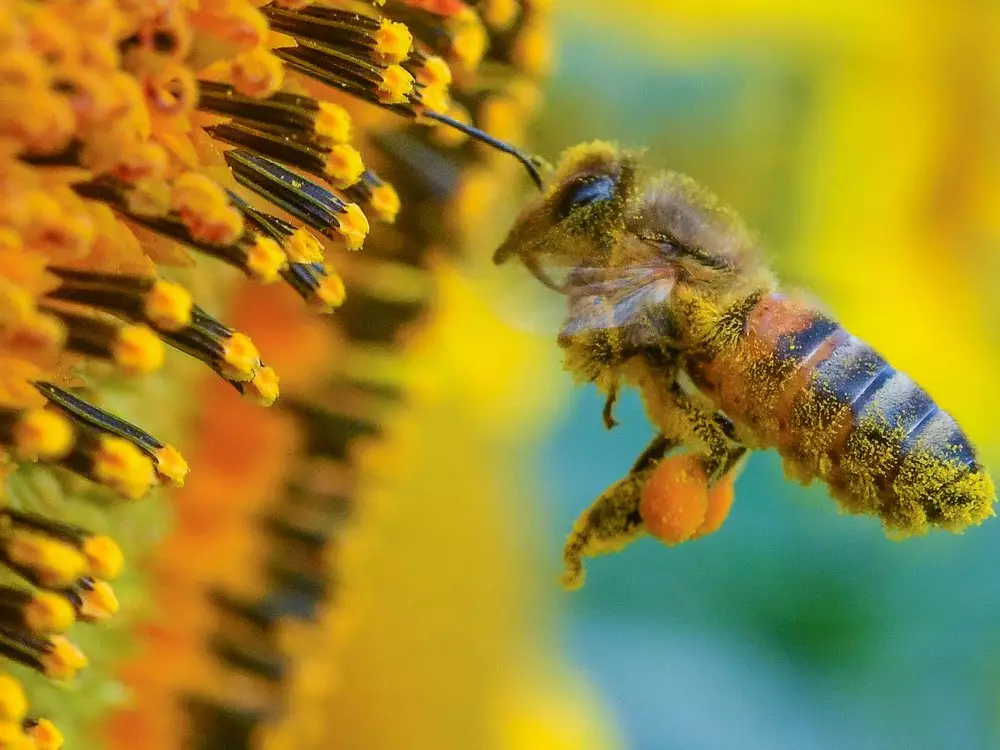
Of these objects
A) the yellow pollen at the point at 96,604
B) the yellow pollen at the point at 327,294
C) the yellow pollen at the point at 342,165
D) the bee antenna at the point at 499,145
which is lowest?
the yellow pollen at the point at 96,604

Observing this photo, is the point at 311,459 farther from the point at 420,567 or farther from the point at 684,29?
the point at 684,29

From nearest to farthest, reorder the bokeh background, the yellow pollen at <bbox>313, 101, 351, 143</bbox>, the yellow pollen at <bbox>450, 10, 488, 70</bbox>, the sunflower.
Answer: the sunflower, the yellow pollen at <bbox>313, 101, 351, 143</bbox>, the yellow pollen at <bbox>450, 10, 488, 70</bbox>, the bokeh background

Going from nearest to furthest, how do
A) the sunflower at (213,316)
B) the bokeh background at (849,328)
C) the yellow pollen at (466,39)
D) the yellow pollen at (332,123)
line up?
1. the sunflower at (213,316)
2. the yellow pollen at (332,123)
3. the yellow pollen at (466,39)
4. the bokeh background at (849,328)


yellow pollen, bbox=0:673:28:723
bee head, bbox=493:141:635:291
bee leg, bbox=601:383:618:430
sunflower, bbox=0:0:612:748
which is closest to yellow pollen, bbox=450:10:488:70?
sunflower, bbox=0:0:612:748

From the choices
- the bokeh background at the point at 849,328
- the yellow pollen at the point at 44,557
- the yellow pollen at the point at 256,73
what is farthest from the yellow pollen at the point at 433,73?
the bokeh background at the point at 849,328

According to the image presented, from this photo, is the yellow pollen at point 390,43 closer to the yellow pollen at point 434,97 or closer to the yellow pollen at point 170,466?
the yellow pollen at point 434,97

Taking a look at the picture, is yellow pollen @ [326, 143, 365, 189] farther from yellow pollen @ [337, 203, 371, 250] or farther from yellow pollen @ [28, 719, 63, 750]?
yellow pollen @ [28, 719, 63, 750]

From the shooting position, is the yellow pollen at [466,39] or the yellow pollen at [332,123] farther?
the yellow pollen at [466,39]

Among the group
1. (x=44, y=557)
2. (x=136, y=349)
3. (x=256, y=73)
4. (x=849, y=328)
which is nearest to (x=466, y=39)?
(x=256, y=73)
